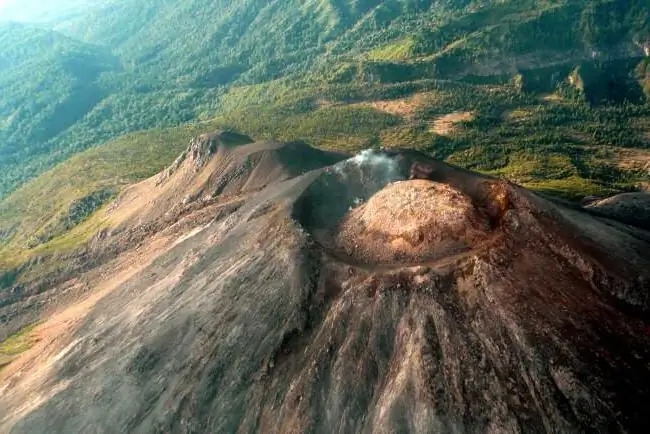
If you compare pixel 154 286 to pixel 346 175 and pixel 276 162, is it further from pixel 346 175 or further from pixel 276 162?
pixel 276 162

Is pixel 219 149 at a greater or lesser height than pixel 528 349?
lesser

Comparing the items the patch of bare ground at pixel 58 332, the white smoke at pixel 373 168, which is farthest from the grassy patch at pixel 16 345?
the white smoke at pixel 373 168

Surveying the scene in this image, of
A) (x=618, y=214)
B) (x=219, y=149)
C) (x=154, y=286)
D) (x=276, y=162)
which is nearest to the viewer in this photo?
(x=154, y=286)

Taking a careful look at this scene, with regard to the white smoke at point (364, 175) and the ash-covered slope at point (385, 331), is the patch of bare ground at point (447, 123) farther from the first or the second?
the ash-covered slope at point (385, 331)

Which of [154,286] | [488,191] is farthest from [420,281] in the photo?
[154,286]

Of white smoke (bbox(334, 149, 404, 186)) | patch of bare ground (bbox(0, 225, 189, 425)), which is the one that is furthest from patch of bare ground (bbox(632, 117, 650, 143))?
patch of bare ground (bbox(0, 225, 189, 425))

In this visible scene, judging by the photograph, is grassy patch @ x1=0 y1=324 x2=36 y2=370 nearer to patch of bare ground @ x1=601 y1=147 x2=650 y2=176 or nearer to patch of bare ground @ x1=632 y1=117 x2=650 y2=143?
patch of bare ground @ x1=601 y1=147 x2=650 y2=176
